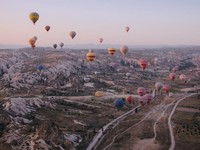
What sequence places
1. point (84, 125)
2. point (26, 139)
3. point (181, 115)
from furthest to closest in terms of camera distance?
1. point (181, 115)
2. point (84, 125)
3. point (26, 139)

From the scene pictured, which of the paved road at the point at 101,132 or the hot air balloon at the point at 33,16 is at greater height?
the hot air balloon at the point at 33,16

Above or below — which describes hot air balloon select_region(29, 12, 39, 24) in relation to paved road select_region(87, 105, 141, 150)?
above

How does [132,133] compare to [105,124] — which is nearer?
[132,133]

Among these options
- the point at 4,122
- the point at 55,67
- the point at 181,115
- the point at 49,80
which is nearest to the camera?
the point at 4,122

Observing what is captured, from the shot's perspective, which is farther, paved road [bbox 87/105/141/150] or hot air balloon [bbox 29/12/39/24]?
hot air balloon [bbox 29/12/39/24]

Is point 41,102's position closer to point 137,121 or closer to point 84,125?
point 84,125

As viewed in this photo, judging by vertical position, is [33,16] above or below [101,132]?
above

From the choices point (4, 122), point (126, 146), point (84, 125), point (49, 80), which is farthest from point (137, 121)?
point (49, 80)

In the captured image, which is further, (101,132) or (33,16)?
(33,16)

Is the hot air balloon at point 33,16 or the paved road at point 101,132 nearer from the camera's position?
the paved road at point 101,132

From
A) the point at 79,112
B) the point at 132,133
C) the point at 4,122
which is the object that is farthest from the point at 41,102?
the point at 132,133
